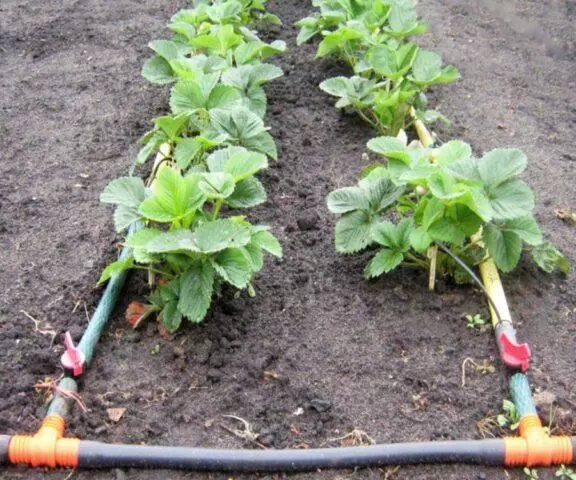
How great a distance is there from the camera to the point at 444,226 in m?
2.31

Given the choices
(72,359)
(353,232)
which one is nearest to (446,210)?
(353,232)

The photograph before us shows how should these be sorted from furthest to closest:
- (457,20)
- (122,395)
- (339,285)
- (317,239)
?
1. (457,20)
2. (317,239)
3. (339,285)
4. (122,395)

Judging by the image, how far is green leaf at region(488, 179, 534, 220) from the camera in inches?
87.8

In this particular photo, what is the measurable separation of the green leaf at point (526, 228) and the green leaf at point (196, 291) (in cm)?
98

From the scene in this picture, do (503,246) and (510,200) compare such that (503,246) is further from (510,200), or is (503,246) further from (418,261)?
(418,261)

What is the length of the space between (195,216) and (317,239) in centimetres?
58

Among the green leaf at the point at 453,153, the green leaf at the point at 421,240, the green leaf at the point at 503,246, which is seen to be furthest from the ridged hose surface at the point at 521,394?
the green leaf at the point at 453,153

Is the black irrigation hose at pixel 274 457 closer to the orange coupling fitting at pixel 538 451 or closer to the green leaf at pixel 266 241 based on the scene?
the orange coupling fitting at pixel 538 451

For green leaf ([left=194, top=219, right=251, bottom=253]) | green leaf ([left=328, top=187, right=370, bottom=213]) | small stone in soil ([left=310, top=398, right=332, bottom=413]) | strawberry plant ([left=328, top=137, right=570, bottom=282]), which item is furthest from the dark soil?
green leaf ([left=194, top=219, right=251, bottom=253])

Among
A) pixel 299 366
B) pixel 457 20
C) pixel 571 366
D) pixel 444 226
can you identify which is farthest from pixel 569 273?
pixel 457 20

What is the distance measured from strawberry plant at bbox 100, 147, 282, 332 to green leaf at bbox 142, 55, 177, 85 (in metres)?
1.06

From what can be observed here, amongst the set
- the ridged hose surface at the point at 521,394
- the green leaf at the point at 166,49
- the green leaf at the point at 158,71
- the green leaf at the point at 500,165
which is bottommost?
the ridged hose surface at the point at 521,394

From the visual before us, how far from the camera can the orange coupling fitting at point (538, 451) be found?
1932 millimetres

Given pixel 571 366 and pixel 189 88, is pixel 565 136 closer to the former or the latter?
pixel 571 366
